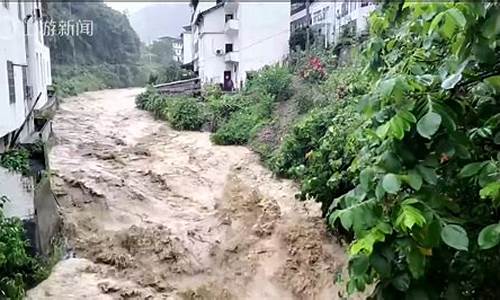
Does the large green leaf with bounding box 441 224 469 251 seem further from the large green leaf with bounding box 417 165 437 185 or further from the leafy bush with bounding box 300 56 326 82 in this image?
the leafy bush with bounding box 300 56 326 82

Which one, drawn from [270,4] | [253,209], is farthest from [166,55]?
[253,209]

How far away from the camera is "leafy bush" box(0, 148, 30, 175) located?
328 inches

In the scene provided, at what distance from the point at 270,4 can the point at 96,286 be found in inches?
839

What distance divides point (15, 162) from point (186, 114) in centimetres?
1130

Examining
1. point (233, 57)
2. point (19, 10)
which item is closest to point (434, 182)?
point (19, 10)

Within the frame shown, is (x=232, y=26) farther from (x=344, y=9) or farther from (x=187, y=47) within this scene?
(x=187, y=47)

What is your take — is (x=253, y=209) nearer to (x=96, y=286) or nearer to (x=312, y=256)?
(x=312, y=256)

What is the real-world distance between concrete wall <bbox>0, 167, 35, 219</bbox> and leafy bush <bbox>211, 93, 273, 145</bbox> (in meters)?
8.74

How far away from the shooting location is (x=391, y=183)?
7.61 feet

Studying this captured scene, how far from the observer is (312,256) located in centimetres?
821

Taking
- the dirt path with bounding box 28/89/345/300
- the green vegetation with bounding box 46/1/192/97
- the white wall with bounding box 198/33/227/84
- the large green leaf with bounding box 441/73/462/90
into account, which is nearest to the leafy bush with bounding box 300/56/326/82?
the dirt path with bounding box 28/89/345/300

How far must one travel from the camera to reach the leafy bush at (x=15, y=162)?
27.3 ft

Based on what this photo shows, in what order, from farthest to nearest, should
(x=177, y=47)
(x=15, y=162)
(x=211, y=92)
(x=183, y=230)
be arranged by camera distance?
(x=177, y=47)
(x=211, y=92)
(x=183, y=230)
(x=15, y=162)

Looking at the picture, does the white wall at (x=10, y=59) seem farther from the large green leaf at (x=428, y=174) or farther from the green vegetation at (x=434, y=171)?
the large green leaf at (x=428, y=174)
